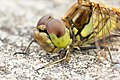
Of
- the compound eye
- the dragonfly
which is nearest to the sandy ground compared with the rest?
the dragonfly

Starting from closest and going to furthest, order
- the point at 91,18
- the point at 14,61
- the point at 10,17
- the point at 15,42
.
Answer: the point at 14,61, the point at 91,18, the point at 15,42, the point at 10,17

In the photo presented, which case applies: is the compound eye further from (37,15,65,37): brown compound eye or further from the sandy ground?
the sandy ground

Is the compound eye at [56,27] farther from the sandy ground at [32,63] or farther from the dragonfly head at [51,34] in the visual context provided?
the sandy ground at [32,63]

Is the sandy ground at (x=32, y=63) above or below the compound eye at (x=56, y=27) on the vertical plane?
below

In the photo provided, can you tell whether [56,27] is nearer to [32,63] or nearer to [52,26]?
[52,26]

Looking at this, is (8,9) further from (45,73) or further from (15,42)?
(45,73)

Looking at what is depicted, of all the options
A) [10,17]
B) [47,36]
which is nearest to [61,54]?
[47,36]

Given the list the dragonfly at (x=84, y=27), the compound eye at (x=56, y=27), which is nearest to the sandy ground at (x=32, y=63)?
the dragonfly at (x=84, y=27)
